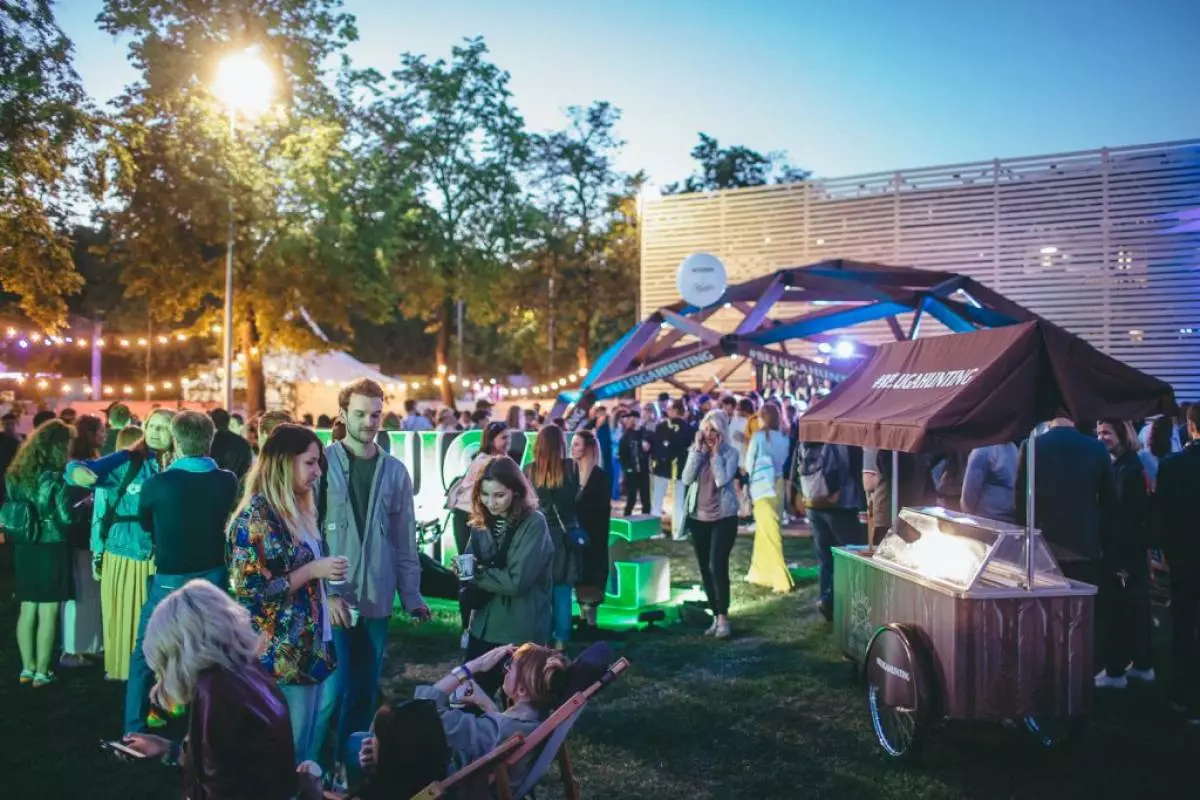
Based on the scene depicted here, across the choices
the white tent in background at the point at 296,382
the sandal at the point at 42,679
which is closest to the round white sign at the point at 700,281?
the sandal at the point at 42,679

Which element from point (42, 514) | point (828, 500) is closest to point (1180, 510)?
point (828, 500)

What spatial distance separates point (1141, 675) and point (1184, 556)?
55.5 inches

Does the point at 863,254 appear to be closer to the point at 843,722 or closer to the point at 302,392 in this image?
the point at 302,392

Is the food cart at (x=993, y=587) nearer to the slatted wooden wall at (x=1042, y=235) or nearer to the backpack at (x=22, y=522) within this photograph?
the backpack at (x=22, y=522)

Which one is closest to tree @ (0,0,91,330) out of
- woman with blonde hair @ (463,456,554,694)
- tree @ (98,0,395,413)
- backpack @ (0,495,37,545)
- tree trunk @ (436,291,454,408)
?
tree @ (98,0,395,413)

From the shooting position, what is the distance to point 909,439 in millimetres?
5188

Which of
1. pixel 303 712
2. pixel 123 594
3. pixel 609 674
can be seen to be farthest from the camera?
pixel 123 594

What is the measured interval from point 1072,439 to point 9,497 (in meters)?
7.52

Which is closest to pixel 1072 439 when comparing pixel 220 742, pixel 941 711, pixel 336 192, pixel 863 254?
pixel 941 711

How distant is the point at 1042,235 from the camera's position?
909 inches

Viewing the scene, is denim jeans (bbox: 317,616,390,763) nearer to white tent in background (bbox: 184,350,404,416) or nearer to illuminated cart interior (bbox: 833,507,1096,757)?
illuminated cart interior (bbox: 833,507,1096,757)

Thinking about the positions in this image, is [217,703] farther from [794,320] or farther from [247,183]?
[247,183]

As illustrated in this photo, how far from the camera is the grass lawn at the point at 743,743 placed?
16.7 feet

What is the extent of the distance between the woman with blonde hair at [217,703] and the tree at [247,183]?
19681 mm
